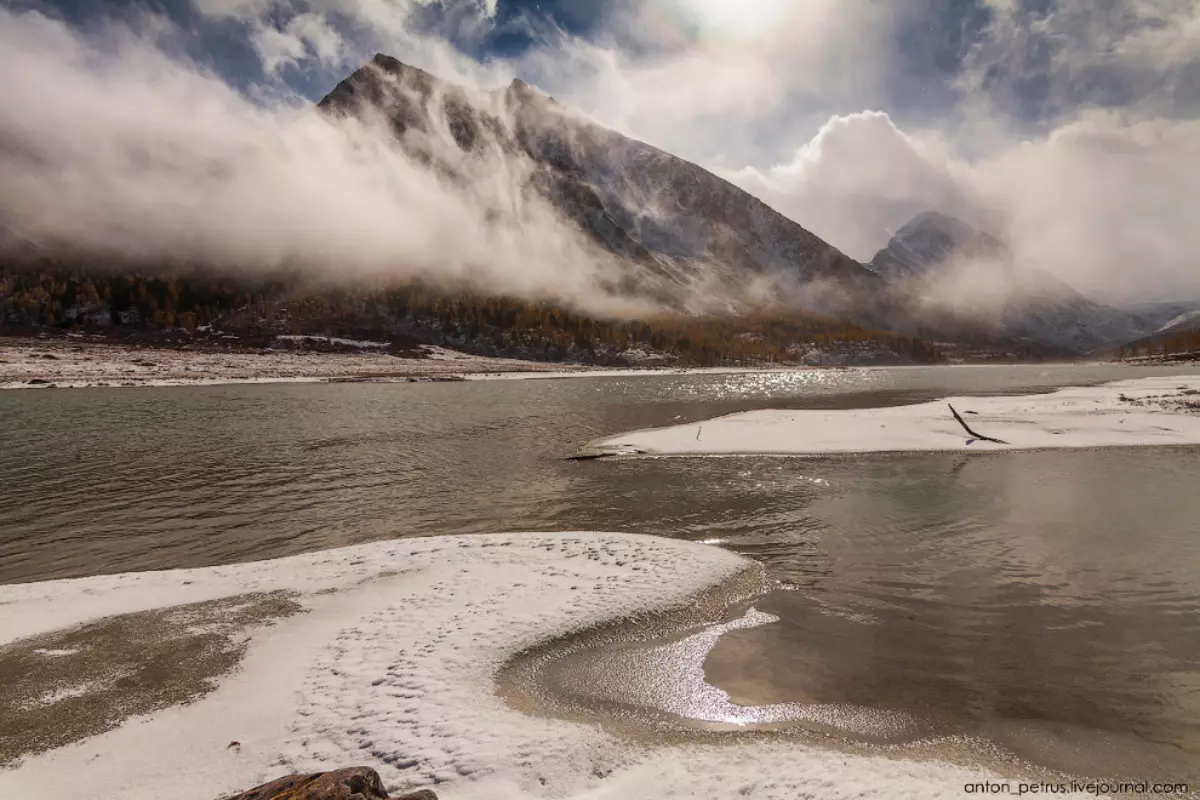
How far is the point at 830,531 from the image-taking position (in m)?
17.9

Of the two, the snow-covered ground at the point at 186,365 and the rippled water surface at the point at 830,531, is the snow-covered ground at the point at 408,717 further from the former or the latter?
the snow-covered ground at the point at 186,365

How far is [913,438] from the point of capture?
3525 centimetres

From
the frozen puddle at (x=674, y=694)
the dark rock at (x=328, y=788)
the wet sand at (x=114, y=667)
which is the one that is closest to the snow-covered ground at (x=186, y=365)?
the wet sand at (x=114, y=667)

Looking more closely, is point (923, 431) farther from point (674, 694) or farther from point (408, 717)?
point (408, 717)

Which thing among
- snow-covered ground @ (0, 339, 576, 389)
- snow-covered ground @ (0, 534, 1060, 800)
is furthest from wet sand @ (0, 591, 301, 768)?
snow-covered ground @ (0, 339, 576, 389)

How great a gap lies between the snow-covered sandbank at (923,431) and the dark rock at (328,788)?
26.6 m

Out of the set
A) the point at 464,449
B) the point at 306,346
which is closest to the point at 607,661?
the point at 464,449

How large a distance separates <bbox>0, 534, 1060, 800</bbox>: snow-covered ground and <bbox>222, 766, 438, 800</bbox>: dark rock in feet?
3.99

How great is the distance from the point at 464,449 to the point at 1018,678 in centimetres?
3043

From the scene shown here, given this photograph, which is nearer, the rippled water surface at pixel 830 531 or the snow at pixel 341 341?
the rippled water surface at pixel 830 531

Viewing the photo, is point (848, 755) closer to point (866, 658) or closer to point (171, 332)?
point (866, 658)

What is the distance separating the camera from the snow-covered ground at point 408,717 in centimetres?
661

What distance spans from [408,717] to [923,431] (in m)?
38.9

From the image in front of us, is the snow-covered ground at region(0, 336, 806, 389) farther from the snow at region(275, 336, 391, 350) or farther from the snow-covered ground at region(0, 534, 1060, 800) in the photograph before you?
the snow-covered ground at region(0, 534, 1060, 800)
